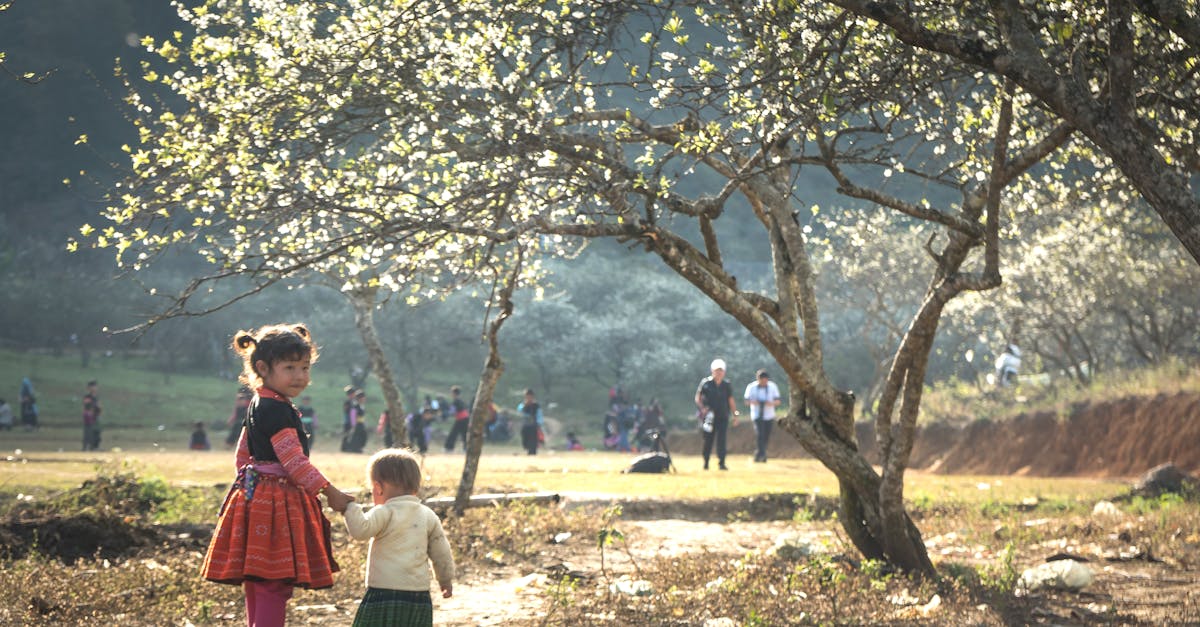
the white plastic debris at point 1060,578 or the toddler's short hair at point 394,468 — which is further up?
the toddler's short hair at point 394,468

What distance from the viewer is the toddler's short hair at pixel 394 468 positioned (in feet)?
20.0

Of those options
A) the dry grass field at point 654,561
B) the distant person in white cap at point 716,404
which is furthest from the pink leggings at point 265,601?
the distant person in white cap at point 716,404

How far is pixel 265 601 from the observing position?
6.07m

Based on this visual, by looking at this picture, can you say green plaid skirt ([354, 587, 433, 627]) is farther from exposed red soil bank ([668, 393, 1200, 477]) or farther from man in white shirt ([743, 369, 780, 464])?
man in white shirt ([743, 369, 780, 464])

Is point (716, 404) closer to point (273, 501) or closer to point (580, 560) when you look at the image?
point (580, 560)

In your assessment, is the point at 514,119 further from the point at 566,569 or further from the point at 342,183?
the point at 566,569

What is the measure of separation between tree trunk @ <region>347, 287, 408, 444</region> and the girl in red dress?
27.4ft

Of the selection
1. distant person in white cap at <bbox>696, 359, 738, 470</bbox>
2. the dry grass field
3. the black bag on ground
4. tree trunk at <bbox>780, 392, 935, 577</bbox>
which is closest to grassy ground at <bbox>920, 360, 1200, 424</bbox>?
distant person in white cap at <bbox>696, 359, 738, 470</bbox>

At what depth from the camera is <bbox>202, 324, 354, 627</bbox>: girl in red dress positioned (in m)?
5.96

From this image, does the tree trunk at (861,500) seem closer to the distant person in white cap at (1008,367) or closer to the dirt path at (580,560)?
the dirt path at (580,560)

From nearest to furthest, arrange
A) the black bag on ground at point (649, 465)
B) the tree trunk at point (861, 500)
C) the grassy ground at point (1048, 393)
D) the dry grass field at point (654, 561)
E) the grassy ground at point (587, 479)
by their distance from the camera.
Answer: the dry grass field at point (654, 561)
the tree trunk at point (861, 500)
the grassy ground at point (587, 479)
the black bag on ground at point (649, 465)
the grassy ground at point (1048, 393)

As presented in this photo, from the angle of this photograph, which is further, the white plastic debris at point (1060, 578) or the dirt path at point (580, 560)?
the white plastic debris at point (1060, 578)

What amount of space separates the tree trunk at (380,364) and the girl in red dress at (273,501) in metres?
8.36

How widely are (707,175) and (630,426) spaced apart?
31.1 meters
